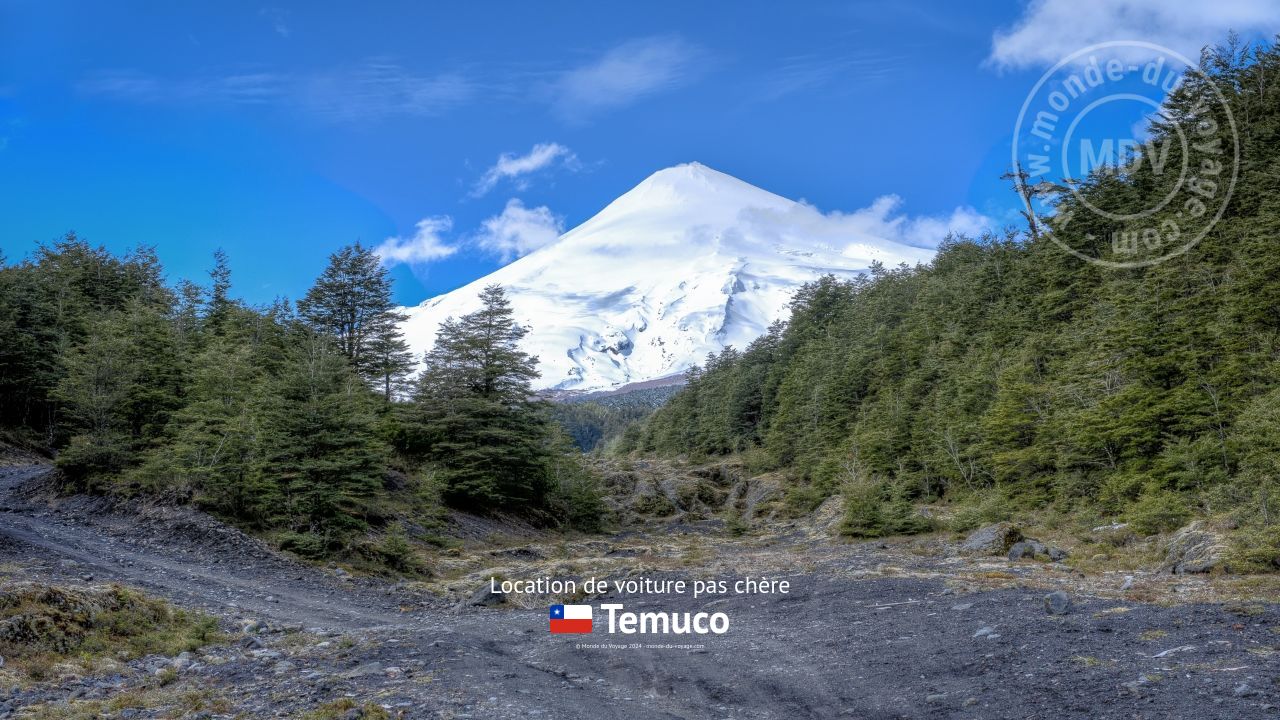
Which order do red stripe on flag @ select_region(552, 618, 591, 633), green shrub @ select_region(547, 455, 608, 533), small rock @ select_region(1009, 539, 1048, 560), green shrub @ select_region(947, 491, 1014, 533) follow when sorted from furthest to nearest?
green shrub @ select_region(547, 455, 608, 533), green shrub @ select_region(947, 491, 1014, 533), small rock @ select_region(1009, 539, 1048, 560), red stripe on flag @ select_region(552, 618, 591, 633)

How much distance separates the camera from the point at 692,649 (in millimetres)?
11180

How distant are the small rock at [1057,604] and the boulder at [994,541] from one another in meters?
9.33

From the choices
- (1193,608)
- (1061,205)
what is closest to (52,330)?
(1193,608)

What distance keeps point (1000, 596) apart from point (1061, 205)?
38.9 m

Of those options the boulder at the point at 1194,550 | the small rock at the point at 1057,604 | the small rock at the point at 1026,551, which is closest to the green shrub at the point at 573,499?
the small rock at the point at 1026,551

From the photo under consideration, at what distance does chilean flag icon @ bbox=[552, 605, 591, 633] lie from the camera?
524 inches

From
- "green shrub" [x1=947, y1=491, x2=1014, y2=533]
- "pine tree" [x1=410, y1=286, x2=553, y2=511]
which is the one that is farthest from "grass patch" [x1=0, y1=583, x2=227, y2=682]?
"green shrub" [x1=947, y1=491, x2=1014, y2=533]

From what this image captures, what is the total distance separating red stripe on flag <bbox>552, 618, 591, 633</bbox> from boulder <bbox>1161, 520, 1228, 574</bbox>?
39.4ft

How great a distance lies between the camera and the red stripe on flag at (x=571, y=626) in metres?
13.2

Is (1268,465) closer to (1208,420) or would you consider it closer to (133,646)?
(1208,420)

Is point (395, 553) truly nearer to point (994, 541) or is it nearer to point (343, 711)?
point (343, 711)

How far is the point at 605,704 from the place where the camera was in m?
8.36

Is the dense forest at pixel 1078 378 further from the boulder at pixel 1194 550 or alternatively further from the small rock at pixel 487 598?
the small rock at pixel 487 598

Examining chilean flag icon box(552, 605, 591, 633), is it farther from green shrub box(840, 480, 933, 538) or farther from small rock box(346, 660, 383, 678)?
green shrub box(840, 480, 933, 538)
